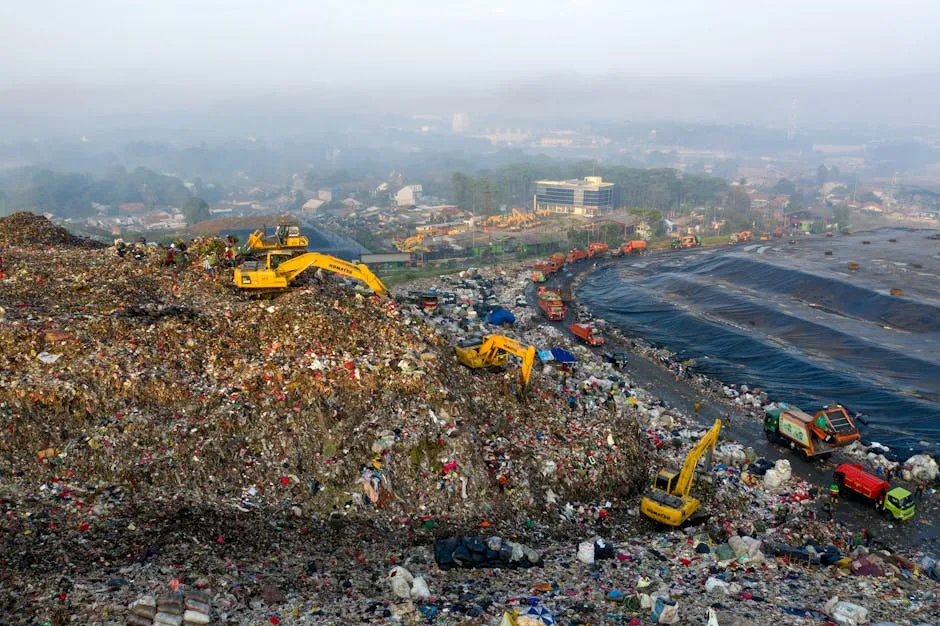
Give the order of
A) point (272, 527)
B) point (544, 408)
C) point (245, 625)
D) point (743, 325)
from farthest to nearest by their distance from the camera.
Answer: point (743, 325) → point (544, 408) → point (272, 527) → point (245, 625)

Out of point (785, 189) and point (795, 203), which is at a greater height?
point (785, 189)

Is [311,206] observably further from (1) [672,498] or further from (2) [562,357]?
(1) [672,498]


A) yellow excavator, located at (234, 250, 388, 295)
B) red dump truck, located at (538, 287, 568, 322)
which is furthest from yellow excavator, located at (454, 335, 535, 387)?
red dump truck, located at (538, 287, 568, 322)

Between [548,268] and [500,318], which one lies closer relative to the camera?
[500,318]

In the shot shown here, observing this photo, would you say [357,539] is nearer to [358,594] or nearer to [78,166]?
[358,594]

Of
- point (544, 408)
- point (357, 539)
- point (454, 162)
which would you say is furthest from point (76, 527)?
point (454, 162)

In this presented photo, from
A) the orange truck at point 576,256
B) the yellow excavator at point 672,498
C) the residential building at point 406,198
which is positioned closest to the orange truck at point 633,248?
the orange truck at point 576,256

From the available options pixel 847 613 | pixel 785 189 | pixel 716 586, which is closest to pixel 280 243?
pixel 716 586

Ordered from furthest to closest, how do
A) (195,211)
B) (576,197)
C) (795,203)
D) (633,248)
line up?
1. (795,203)
2. (576,197)
3. (195,211)
4. (633,248)
